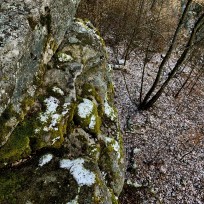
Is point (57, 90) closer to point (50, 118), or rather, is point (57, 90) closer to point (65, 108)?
point (65, 108)

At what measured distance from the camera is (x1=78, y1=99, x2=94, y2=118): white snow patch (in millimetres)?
7008

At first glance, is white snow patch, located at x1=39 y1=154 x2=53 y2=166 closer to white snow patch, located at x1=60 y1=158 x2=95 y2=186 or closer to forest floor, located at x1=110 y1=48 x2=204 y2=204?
white snow patch, located at x1=60 y1=158 x2=95 y2=186

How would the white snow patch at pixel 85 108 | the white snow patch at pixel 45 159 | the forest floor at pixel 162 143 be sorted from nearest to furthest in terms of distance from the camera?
the white snow patch at pixel 45 159, the white snow patch at pixel 85 108, the forest floor at pixel 162 143

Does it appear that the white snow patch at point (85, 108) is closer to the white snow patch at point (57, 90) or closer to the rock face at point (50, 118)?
the rock face at point (50, 118)

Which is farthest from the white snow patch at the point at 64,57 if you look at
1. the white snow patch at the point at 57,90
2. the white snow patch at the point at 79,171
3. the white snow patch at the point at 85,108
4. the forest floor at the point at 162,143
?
the forest floor at the point at 162,143

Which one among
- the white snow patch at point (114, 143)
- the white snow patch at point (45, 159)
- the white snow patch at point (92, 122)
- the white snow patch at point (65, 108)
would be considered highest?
the white snow patch at point (65, 108)

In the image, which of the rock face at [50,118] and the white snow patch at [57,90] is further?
the white snow patch at [57,90]

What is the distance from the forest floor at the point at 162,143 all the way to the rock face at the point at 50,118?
2415 mm

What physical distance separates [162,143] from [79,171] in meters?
6.10

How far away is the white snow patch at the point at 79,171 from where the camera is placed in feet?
18.4

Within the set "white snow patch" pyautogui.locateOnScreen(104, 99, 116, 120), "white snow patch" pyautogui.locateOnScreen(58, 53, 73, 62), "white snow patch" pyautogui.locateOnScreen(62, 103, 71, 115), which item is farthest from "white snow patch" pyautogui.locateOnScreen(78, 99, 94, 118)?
"white snow patch" pyautogui.locateOnScreen(58, 53, 73, 62)

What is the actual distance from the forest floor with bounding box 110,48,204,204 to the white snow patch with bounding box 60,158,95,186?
3.36 m

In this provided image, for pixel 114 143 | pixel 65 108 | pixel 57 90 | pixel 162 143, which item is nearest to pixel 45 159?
pixel 65 108

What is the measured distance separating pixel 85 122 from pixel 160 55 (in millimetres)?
10716
